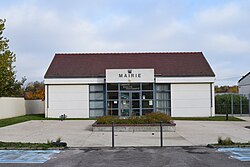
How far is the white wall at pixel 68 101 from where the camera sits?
33.6 meters

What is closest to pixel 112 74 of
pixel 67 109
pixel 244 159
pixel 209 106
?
pixel 67 109

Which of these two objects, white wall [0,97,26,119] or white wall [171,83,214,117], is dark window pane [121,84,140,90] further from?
white wall [0,97,26,119]

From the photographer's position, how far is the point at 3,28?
83.5 feet

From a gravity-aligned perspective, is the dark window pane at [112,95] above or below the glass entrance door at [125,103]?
above

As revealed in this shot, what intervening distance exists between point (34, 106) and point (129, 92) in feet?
48.4

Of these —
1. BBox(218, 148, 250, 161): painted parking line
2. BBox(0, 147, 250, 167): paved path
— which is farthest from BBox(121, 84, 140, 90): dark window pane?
BBox(218, 148, 250, 161): painted parking line

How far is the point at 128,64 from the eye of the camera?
3656 cm

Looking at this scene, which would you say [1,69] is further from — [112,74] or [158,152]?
[158,152]

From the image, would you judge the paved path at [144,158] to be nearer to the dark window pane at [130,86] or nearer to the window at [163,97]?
the dark window pane at [130,86]

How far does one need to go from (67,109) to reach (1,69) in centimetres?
1014

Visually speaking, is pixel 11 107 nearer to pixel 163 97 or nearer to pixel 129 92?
pixel 129 92

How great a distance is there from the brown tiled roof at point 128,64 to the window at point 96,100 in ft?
4.18

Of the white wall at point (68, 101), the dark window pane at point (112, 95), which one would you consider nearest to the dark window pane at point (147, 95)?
the dark window pane at point (112, 95)

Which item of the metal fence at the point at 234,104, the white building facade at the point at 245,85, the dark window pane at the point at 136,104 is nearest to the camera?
the dark window pane at the point at 136,104
